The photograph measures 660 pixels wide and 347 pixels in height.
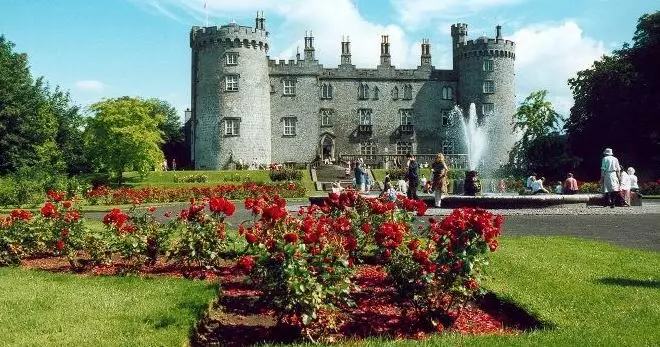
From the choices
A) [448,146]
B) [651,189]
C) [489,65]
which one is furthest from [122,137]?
[651,189]

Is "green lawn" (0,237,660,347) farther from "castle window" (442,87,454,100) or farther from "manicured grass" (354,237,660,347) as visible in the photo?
"castle window" (442,87,454,100)

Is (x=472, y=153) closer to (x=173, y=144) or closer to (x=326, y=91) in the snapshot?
(x=326, y=91)

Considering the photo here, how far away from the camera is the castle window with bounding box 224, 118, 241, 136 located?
54.6m

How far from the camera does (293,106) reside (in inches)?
2341

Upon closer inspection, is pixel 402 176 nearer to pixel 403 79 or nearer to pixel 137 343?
pixel 403 79

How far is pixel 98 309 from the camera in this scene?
24.3ft

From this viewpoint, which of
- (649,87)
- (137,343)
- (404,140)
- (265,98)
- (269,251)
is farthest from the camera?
(404,140)

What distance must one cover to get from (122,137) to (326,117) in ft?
68.8

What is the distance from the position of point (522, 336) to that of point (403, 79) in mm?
57669

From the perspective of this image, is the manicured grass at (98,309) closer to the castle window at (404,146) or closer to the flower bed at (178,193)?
the flower bed at (178,193)

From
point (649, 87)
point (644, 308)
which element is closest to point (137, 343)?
point (644, 308)

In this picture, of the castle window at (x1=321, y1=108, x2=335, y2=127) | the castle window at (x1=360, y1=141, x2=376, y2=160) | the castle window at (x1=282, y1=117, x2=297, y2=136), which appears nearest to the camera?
the castle window at (x1=282, y1=117, x2=297, y2=136)

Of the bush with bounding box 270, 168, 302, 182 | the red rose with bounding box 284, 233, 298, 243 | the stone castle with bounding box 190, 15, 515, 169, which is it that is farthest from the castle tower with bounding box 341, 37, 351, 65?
the red rose with bounding box 284, 233, 298, 243

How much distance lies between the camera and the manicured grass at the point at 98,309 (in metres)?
6.33
